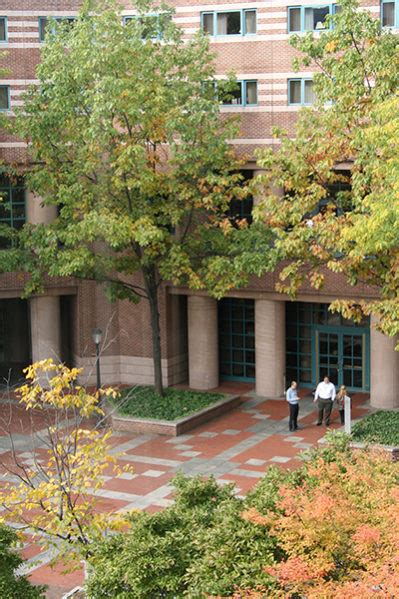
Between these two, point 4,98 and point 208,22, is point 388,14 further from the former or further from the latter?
point 4,98

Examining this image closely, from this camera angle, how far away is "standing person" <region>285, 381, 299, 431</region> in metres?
29.7

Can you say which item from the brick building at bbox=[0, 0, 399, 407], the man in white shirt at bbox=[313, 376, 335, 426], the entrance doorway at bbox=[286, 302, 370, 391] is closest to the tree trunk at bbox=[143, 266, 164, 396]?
the brick building at bbox=[0, 0, 399, 407]

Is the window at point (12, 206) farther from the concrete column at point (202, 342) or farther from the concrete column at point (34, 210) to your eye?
the concrete column at point (202, 342)

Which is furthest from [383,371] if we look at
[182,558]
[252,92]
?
[182,558]

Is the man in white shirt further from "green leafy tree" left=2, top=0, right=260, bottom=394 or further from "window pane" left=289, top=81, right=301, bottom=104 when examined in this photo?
"window pane" left=289, top=81, right=301, bottom=104

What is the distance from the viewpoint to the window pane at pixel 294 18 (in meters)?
31.7

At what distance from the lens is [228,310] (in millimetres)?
36812

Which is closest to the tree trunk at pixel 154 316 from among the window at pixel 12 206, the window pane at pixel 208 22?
the window at pixel 12 206

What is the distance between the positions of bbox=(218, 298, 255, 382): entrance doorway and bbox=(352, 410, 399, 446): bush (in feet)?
25.2

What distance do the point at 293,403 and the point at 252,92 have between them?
9.93 meters

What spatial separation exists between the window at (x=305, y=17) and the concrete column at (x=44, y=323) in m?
12.0

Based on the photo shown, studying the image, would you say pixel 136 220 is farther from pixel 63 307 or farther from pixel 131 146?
pixel 63 307

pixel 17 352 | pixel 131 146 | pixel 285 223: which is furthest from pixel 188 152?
pixel 17 352

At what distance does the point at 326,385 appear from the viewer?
29906mm
